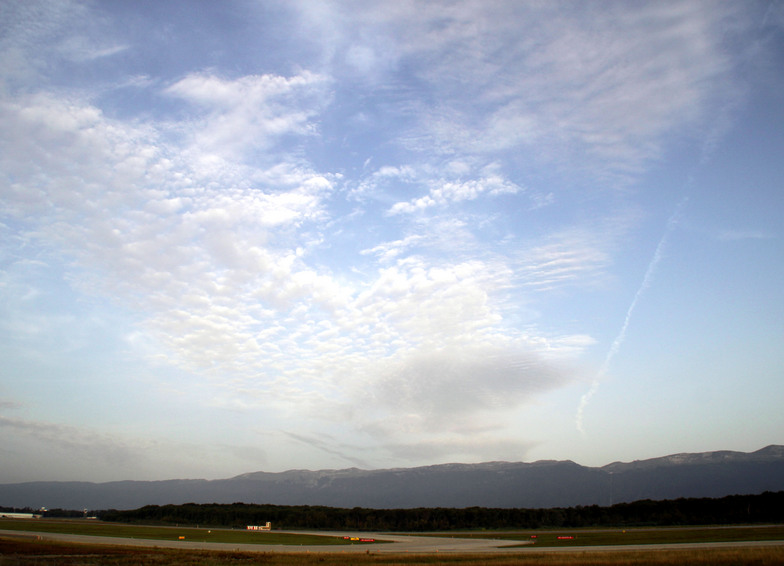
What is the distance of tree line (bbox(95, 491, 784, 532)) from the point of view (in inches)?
3543

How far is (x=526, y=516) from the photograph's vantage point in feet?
334

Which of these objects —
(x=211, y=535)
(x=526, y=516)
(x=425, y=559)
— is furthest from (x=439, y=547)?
(x=526, y=516)

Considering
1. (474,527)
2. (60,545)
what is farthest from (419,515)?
(60,545)

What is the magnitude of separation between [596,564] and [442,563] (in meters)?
8.69

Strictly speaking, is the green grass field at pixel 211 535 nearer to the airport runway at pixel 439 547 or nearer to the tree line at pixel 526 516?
the airport runway at pixel 439 547

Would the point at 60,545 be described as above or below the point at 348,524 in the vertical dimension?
above

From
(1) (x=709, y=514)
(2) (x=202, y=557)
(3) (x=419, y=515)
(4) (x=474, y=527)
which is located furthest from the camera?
(3) (x=419, y=515)

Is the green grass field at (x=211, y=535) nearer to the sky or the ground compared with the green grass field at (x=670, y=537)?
nearer to the ground

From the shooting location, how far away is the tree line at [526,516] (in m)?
90.0

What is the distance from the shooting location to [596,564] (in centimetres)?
2736

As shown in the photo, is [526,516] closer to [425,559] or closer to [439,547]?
[439,547]

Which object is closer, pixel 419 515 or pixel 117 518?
pixel 419 515

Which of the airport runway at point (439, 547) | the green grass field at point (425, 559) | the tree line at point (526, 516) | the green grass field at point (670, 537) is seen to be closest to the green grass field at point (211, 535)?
the airport runway at point (439, 547)

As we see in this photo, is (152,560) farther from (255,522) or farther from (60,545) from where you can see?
(255,522)
